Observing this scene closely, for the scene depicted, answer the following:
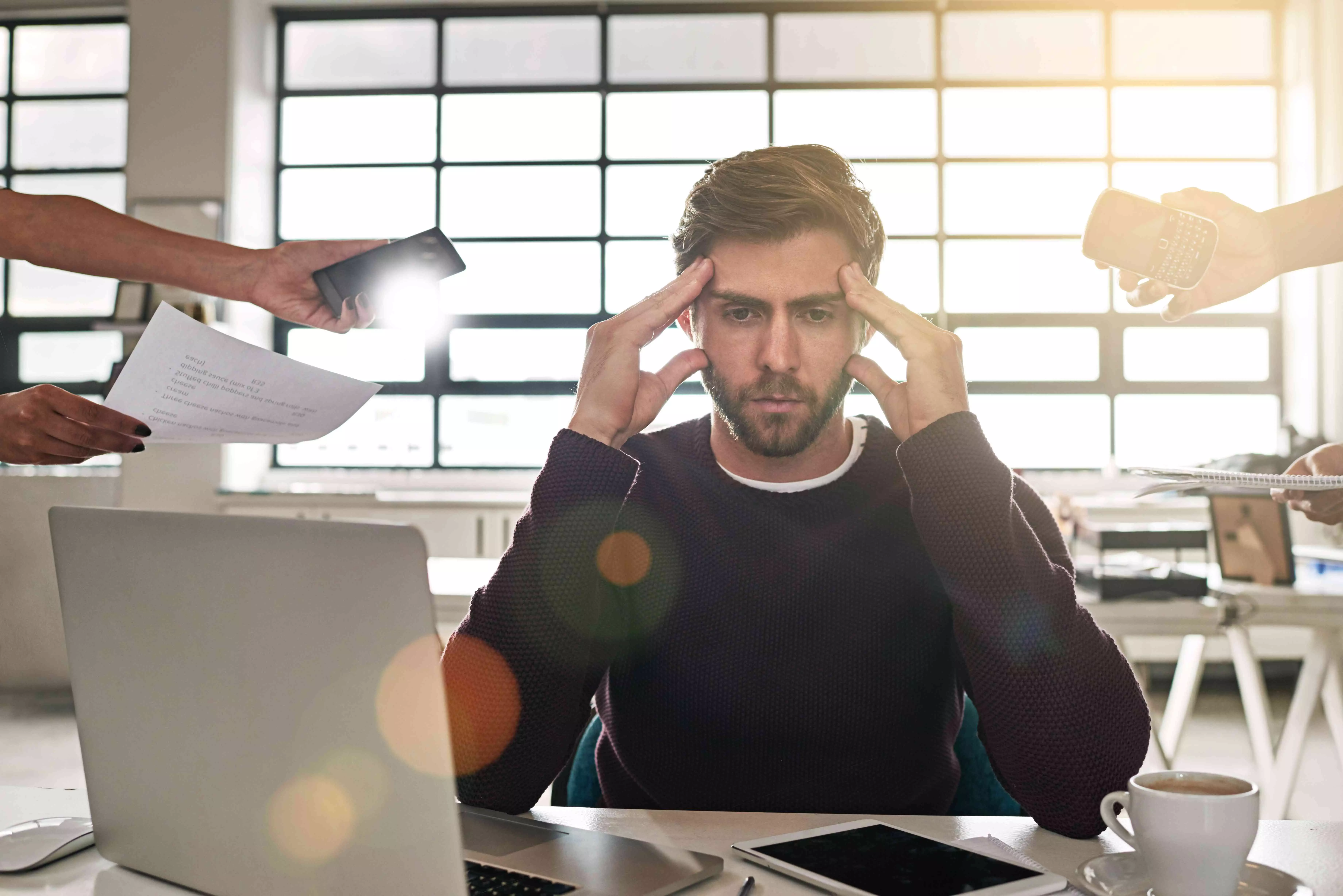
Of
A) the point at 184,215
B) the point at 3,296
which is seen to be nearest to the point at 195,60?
the point at 184,215

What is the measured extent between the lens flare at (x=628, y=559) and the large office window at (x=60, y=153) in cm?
477

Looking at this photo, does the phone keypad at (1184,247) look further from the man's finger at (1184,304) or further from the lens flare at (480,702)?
the lens flare at (480,702)

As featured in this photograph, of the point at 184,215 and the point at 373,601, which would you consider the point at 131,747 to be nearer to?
the point at 373,601

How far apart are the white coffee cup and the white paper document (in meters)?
0.68

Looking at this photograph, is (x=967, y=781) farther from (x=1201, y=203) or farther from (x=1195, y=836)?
(x=1201, y=203)

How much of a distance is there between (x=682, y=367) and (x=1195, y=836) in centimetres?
83

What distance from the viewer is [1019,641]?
96 cm

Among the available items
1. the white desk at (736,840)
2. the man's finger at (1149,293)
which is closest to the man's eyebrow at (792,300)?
the man's finger at (1149,293)

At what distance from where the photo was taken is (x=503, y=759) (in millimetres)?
977

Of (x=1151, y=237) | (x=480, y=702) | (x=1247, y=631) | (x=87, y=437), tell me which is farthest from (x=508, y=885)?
(x=1247, y=631)

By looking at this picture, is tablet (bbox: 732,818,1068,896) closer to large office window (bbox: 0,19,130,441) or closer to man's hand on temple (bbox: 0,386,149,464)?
man's hand on temple (bbox: 0,386,149,464)

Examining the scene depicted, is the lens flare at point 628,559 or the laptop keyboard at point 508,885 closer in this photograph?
the laptop keyboard at point 508,885

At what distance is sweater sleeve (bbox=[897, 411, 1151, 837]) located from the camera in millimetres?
934

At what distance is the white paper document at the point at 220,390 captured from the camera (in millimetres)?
729
